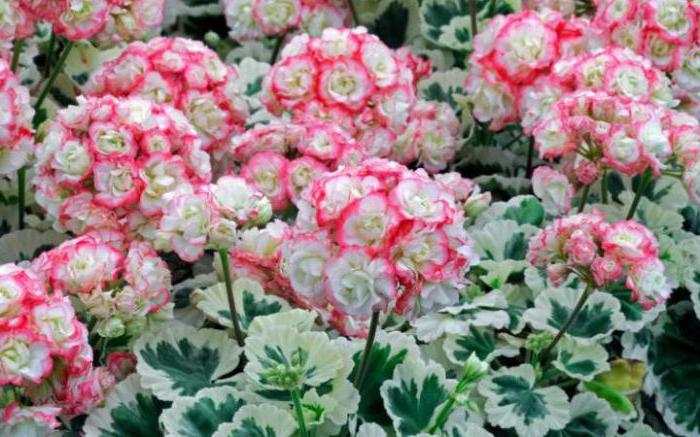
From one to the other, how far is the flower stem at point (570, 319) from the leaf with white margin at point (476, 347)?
0.18ft

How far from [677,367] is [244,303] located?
2.67ft

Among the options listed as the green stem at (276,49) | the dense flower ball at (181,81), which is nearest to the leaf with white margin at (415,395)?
the dense flower ball at (181,81)

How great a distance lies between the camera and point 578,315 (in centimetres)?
199

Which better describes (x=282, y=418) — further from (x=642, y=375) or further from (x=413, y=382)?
(x=642, y=375)

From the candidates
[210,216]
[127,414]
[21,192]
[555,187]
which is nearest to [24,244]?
[21,192]

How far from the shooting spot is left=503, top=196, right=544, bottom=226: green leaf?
224cm

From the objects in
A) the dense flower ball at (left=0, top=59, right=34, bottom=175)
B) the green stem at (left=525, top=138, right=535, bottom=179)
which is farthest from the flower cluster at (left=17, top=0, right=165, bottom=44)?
the green stem at (left=525, top=138, right=535, bottom=179)

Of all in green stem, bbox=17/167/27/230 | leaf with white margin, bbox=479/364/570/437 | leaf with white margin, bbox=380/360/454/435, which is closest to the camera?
leaf with white margin, bbox=380/360/454/435

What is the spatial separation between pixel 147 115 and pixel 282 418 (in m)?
0.58

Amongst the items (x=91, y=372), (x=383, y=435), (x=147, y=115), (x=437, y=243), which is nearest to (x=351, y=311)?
(x=437, y=243)

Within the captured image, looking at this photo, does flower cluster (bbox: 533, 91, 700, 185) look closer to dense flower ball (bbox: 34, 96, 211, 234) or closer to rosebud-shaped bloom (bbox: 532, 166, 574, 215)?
rosebud-shaped bloom (bbox: 532, 166, 574, 215)

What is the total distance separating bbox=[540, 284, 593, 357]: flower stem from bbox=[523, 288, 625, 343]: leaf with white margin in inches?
0.7

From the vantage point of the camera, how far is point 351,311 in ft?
4.82

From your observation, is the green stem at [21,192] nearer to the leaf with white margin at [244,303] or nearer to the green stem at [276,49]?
the leaf with white margin at [244,303]
